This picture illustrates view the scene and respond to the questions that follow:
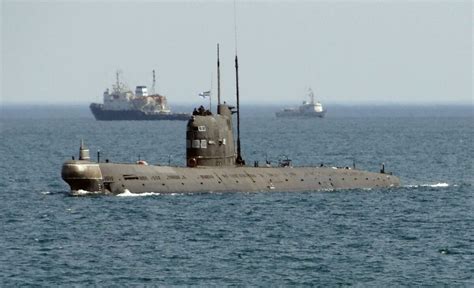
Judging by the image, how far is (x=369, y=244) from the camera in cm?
5900

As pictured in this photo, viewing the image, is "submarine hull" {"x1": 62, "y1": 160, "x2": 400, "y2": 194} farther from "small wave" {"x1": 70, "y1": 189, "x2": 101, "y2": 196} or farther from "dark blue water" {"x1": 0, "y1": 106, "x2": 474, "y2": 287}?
"dark blue water" {"x1": 0, "y1": 106, "x2": 474, "y2": 287}

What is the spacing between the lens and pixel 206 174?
77.0 metres

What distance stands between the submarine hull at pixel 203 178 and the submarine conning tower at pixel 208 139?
92 cm

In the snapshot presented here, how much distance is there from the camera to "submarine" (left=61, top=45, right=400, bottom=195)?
73188 mm

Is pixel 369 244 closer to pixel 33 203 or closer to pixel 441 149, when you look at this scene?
pixel 33 203

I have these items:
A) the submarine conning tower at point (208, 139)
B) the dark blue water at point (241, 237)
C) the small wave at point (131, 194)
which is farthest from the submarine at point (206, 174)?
the dark blue water at point (241, 237)

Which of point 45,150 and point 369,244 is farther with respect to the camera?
point 45,150

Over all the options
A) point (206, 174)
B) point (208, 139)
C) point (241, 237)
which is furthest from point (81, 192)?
point (241, 237)

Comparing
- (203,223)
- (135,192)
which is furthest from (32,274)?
(135,192)

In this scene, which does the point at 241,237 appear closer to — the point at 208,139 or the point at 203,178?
the point at 203,178

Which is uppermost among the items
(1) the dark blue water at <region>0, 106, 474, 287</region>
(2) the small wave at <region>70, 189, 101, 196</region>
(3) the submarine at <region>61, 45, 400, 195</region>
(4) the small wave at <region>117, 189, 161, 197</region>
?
(3) the submarine at <region>61, 45, 400, 195</region>

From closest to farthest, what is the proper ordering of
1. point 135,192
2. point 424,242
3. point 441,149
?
1. point 424,242
2. point 135,192
3. point 441,149

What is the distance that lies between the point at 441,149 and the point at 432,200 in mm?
75291

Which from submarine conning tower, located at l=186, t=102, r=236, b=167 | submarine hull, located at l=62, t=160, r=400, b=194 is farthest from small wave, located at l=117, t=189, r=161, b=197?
submarine conning tower, located at l=186, t=102, r=236, b=167
